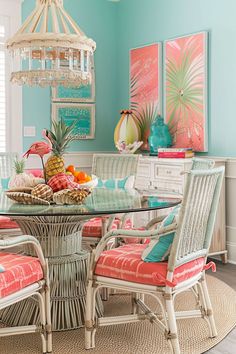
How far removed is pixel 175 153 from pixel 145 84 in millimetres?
1151

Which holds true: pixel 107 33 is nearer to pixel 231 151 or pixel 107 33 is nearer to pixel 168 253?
pixel 231 151

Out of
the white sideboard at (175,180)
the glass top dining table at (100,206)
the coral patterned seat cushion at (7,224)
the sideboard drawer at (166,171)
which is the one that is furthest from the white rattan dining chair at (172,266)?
the sideboard drawer at (166,171)

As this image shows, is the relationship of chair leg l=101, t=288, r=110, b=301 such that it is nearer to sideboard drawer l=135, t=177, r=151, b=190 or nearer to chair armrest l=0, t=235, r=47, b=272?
chair armrest l=0, t=235, r=47, b=272

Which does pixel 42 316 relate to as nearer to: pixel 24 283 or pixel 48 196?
pixel 24 283

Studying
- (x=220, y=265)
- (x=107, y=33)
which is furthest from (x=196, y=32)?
(x=220, y=265)

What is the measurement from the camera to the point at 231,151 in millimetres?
4562

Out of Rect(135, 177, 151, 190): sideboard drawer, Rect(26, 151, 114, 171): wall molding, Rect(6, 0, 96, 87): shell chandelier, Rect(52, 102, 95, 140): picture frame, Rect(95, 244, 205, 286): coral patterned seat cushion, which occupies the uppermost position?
Rect(6, 0, 96, 87): shell chandelier

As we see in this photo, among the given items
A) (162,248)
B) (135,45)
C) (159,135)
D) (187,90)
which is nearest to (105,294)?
(162,248)

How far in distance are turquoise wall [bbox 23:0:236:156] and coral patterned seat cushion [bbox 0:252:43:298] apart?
8.29 ft

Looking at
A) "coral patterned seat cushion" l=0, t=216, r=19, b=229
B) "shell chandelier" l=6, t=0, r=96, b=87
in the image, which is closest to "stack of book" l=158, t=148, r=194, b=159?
"shell chandelier" l=6, t=0, r=96, b=87

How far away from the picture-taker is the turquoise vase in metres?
5.11

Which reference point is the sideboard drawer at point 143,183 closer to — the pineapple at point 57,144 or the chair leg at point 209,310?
the pineapple at point 57,144

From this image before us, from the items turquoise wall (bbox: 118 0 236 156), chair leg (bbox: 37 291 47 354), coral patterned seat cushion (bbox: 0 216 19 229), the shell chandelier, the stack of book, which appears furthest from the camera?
the stack of book

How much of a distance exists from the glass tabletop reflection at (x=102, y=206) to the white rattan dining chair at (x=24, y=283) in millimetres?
160
